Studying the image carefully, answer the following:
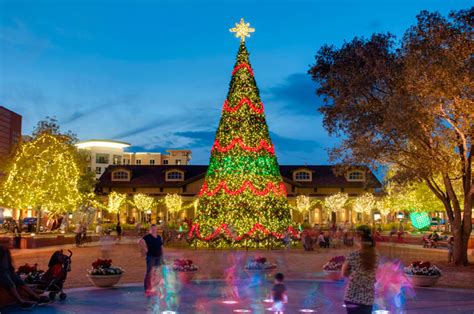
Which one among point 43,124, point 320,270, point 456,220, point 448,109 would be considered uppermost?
point 43,124

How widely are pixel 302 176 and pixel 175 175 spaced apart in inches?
620

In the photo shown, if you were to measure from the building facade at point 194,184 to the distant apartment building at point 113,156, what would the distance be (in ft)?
155

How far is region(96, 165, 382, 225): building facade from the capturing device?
6184cm

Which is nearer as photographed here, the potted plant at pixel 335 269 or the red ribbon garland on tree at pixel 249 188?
the potted plant at pixel 335 269

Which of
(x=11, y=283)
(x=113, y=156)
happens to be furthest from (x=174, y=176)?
(x=113, y=156)

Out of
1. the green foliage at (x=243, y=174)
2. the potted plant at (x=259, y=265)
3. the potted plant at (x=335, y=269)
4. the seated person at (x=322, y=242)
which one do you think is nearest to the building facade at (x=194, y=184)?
the seated person at (x=322, y=242)

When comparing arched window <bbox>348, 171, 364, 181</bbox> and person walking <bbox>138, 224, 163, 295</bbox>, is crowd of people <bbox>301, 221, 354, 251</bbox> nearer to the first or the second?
person walking <bbox>138, 224, 163, 295</bbox>

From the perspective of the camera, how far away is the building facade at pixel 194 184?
6184 cm

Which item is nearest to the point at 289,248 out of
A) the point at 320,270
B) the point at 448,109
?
the point at 320,270

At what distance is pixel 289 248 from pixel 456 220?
10.9 metres

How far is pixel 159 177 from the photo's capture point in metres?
65.4

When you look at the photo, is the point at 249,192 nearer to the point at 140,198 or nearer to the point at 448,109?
the point at 448,109

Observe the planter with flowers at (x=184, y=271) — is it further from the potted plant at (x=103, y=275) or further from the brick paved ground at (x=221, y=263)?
the potted plant at (x=103, y=275)

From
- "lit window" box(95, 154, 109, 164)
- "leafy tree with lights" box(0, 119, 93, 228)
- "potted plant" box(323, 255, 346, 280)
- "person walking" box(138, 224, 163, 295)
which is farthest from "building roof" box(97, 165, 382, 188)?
"lit window" box(95, 154, 109, 164)
